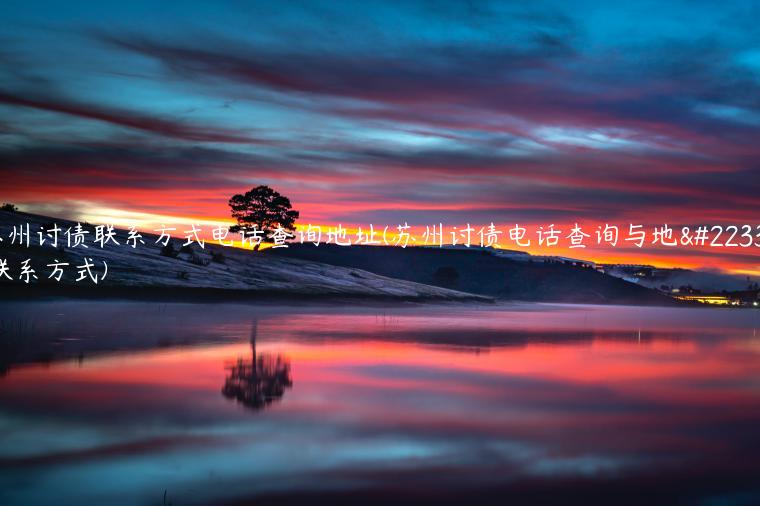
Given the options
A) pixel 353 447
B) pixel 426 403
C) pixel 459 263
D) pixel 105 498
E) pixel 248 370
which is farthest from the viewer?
pixel 459 263

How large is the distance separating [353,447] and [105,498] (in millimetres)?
3943

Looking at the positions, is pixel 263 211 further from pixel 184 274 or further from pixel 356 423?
pixel 356 423

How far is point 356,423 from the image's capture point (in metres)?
13.8

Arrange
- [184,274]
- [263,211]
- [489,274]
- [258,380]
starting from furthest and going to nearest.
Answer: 1. [489,274]
2. [263,211]
3. [184,274]
4. [258,380]

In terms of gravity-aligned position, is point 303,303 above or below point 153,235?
below

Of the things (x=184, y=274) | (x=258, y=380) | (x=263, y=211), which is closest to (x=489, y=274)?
(x=263, y=211)

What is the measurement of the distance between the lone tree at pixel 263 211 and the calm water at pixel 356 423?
7455cm

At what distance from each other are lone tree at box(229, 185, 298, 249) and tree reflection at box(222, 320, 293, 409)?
79774 mm

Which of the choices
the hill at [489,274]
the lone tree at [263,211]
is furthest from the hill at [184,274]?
the hill at [489,274]

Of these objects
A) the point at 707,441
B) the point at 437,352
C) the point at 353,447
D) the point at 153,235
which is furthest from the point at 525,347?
the point at 153,235

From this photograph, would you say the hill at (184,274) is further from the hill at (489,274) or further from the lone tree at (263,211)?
the hill at (489,274)

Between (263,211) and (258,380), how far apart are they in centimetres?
8564

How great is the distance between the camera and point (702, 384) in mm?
21062

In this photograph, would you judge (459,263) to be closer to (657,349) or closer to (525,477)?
(657,349)
